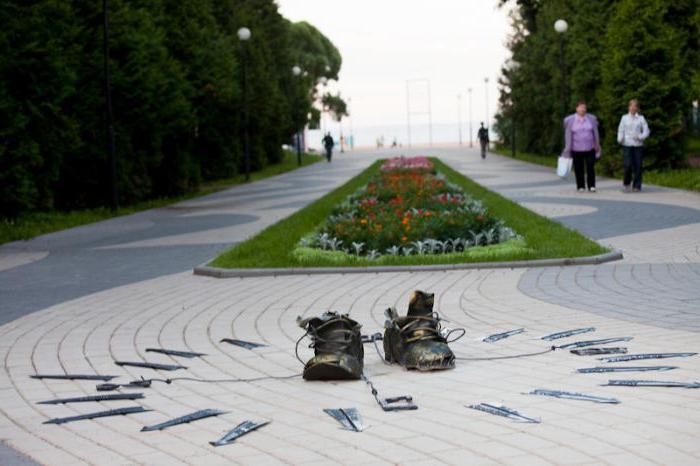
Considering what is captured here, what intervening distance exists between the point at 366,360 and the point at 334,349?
61 cm

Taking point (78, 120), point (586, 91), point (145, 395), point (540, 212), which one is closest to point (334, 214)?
point (540, 212)

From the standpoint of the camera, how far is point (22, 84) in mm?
20172

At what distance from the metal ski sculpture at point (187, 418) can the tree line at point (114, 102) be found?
14.6 metres

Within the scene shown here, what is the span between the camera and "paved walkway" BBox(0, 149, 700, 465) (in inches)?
189

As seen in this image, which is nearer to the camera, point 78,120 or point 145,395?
point 145,395

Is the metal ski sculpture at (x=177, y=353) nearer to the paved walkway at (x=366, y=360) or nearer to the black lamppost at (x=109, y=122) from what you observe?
the paved walkway at (x=366, y=360)

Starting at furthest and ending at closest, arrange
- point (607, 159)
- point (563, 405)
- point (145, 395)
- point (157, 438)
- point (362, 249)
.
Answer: point (607, 159) < point (362, 249) < point (145, 395) < point (563, 405) < point (157, 438)

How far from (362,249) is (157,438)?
861cm

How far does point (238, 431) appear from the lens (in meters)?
5.12

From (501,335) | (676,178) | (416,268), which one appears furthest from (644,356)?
(676,178)

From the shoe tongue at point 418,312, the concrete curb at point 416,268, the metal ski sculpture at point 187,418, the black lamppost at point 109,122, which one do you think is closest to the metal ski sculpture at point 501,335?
the shoe tongue at point 418,312

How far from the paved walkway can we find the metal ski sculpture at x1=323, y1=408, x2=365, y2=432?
6cm

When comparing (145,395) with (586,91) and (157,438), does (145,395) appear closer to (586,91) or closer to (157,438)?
(157,438)

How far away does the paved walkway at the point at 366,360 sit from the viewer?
189 inches
